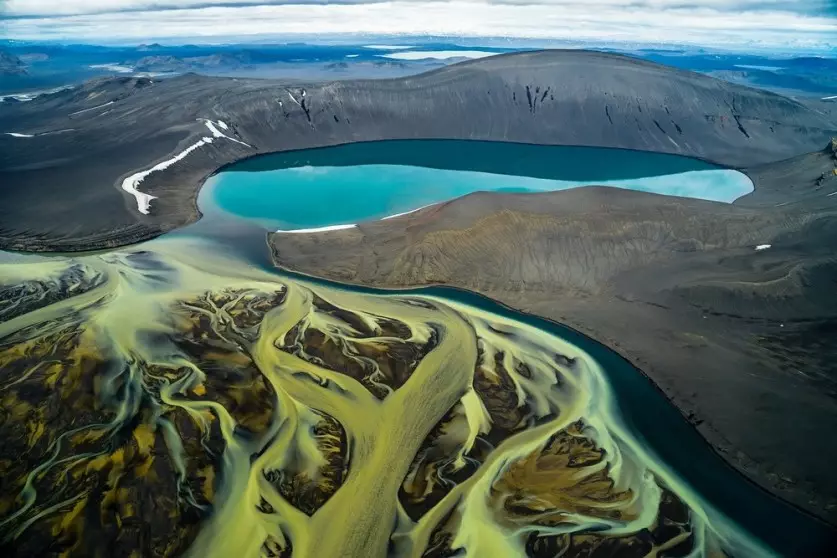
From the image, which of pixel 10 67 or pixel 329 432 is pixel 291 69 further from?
pixel 329 432

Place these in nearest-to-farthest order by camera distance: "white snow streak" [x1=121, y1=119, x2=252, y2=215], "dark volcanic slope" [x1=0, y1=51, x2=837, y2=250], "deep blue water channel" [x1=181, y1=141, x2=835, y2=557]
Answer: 1. "deep blue water channel" [x1=181, y1=141, x2=835, y2=557]
2. "white snow streak" [x1=121, y1=119, x2=252, y2=215]
3. "dark volcanic slope" [x1=0, y1=51, x2=837, y2=250]

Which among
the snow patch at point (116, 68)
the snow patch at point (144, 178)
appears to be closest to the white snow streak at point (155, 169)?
the snow patch at point (144, 178)

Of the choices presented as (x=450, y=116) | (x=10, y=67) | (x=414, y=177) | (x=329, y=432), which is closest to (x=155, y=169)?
(x=414, y=177)

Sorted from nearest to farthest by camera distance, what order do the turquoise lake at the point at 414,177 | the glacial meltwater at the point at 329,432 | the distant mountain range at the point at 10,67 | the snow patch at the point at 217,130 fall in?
the glacial meltwater at the point at 329,432 → the turquoise lake at the point at 414,177 → the snow patch at the point at 217,130 → the distant mountain range at the point at 10,67

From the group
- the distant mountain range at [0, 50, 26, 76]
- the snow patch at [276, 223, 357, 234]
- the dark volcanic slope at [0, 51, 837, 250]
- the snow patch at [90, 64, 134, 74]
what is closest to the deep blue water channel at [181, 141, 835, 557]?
the snow patch at [276, 223, 357, 234]

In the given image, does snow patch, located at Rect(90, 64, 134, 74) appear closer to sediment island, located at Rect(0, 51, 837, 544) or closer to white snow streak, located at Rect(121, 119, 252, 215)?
sediment island, located at Rect(0, 51, 837, 544)

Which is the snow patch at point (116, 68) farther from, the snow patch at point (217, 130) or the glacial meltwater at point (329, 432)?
the glacial meltwater at point (329, 432)

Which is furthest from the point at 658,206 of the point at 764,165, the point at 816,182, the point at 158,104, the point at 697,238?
the point at 158,104
